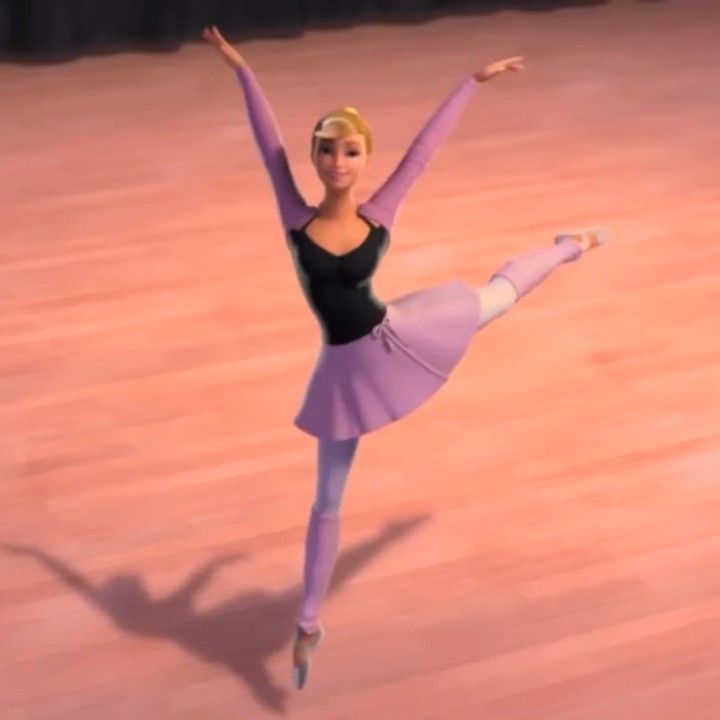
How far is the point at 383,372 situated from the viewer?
1413mm

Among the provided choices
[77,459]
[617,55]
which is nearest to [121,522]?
[77,459]

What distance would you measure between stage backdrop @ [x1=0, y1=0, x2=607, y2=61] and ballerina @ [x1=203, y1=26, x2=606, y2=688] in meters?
2.42

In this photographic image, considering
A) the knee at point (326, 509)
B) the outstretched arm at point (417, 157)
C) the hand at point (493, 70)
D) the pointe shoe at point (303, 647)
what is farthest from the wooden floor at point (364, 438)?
the hand at point (493, 70)

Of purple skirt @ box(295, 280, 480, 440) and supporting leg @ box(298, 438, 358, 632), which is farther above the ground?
purple skirt @ box(295, 280, 480, 440)

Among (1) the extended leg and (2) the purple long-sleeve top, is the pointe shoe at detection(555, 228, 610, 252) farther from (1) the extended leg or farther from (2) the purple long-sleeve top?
(2) the purple long-sleeve top

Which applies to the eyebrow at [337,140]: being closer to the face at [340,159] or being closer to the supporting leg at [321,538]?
the face at [340,159]

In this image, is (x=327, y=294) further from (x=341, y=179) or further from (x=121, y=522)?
(x=121, y=522)

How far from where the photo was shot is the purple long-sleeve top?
1.39 meters

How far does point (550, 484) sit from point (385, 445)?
254 mm

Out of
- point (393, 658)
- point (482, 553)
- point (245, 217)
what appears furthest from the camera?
point (245, 217)

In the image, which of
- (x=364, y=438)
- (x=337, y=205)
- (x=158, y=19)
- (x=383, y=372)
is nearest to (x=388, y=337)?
(x=383, y=372)

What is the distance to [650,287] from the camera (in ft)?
8.35

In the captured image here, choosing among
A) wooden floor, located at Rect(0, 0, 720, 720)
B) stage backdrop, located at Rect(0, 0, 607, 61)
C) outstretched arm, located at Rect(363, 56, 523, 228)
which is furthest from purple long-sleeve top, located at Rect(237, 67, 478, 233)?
stage backdrop, located at Rect(0, 0, 607, 61)

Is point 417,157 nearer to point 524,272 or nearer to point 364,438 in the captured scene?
point 524,272
